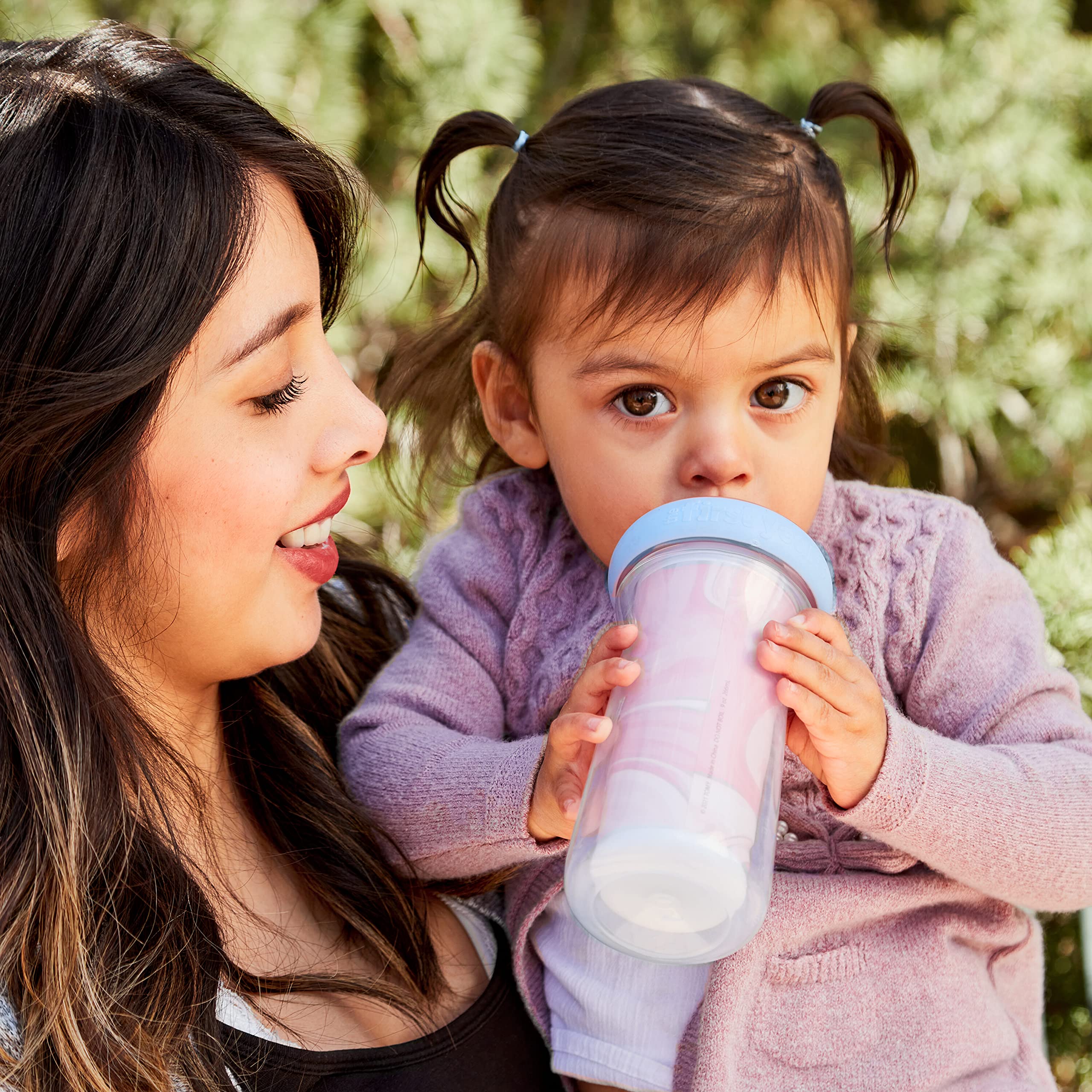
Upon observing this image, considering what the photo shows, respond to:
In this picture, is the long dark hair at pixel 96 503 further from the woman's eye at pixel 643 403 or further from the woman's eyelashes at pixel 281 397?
the woman's eye at pixel 643 403

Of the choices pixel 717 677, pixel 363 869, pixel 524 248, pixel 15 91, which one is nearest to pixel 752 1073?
pixel 363 869

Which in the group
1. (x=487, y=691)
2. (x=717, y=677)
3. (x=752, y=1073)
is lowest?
(x=752, y=1073)

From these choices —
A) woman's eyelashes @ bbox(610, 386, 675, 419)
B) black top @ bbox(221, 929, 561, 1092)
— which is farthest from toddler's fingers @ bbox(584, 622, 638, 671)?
black top @ bbox(221, 929, 561, 1092)

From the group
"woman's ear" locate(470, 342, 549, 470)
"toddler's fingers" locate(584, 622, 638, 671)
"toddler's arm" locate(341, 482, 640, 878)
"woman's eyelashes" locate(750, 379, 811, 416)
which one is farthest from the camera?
"woman's ear" locate(470, 342, 549, 470)

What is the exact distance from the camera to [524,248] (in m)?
1.36

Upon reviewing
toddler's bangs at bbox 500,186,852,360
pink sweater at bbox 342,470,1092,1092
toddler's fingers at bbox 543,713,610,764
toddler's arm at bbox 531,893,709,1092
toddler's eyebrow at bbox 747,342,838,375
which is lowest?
toddler's arm at bbox 531,893,709,1092

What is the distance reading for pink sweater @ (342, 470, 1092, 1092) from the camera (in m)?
1.08

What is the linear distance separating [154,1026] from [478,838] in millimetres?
319

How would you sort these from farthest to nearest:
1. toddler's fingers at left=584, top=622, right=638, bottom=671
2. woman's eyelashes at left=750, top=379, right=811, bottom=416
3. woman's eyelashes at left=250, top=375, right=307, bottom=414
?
woman's eyelashes at left=750, top=379, right=811, bottom=416, woman's eyelashes at left=250, top=375, right=307, bottom=414, toddler's fingers at left=584, top=622, right=638, bottom=671

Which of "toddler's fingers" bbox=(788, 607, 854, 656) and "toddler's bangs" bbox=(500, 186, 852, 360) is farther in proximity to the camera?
"toddler's bangs" bbox=(500, 186, 852, 360)

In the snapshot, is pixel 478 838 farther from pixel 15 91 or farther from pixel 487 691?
pixel 15 91

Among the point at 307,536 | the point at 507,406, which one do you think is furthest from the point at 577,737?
the point at 507,406

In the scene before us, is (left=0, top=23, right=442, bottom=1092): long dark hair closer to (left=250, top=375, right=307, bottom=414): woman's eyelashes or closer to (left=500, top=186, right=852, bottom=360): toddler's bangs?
(left=250, top=375, right=307, bottom=414): woman's eyelashes

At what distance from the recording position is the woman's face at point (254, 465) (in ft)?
3.43
